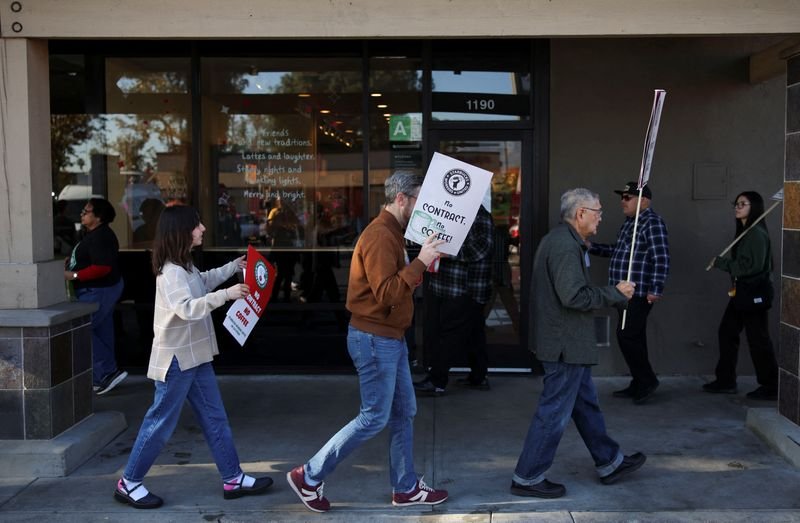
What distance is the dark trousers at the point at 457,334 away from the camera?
717 cm

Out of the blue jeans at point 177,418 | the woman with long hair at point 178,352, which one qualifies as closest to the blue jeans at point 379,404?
the blue jeans at point 177,418

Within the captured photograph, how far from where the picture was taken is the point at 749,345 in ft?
23.6

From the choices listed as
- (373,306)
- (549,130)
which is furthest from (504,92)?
(373,306)

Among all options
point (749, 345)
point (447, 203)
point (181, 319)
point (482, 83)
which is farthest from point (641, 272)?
point (181, 319)

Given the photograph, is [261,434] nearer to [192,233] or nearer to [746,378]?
[192,233]

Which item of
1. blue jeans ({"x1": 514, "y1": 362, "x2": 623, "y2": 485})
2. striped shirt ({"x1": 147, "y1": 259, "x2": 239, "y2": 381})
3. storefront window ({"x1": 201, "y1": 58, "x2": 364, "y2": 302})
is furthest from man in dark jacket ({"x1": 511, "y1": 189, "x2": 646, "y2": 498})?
storefront window ({"x1": 201, "y1": 58, "x2": 364, "y2": 302})

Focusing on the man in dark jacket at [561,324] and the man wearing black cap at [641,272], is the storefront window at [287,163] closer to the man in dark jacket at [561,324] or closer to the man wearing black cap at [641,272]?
the man wearing black cap at [641,272]

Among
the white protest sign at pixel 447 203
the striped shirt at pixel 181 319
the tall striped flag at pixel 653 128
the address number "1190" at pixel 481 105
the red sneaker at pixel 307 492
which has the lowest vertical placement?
the red sneaker at pixel 307 492

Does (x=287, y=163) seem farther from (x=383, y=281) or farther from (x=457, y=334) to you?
(x=383, y=281)

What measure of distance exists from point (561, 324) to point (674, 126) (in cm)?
372

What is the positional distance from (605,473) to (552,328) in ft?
3.41

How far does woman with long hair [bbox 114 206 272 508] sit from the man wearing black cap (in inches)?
131

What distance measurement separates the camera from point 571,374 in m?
4.83

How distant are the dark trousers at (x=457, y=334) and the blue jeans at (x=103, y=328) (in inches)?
113
